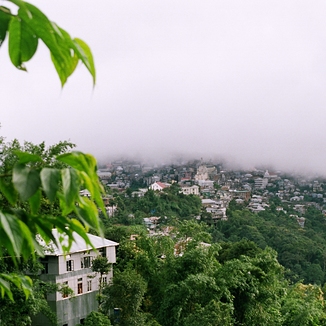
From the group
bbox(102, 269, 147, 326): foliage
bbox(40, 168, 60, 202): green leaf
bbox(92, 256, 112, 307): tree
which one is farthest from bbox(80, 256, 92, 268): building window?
bbox(40, 168, 60, 202): green leaf

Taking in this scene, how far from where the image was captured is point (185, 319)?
11.1 metres

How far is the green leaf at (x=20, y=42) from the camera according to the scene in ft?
2.29

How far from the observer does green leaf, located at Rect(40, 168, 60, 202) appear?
68 cm

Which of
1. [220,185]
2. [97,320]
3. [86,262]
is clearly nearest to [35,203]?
[97,320]

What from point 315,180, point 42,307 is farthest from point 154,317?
point 315,180

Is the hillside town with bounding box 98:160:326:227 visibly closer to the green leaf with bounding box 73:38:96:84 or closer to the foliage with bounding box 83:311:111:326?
the foliage with bounding box 83:311:111:326

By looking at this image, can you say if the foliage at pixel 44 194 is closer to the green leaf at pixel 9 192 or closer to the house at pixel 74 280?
the green leaf at pixel 9 192

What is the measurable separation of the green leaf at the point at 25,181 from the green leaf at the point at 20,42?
0.13 m

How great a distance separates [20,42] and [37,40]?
25mm

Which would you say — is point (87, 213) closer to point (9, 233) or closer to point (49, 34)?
point (9, 233)

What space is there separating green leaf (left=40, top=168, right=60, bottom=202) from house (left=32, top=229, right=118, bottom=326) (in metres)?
11.0

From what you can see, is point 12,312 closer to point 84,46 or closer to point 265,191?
point 84,46

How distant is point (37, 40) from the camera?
706mm

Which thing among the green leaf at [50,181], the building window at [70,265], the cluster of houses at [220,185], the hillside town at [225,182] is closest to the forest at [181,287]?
the building window at [70,265]
